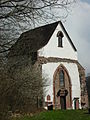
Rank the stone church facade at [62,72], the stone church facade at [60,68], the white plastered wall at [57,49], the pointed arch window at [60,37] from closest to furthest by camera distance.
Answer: the stone church facade at [60,68], the stone church facade at [62,72], the white plastered wall at [57,49], the pointed arch window at [60,37]

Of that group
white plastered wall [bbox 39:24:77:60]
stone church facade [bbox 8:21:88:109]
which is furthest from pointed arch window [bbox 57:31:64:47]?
white plastered wall [bbox 39:24:77:60]

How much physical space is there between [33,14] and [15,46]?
2071mm

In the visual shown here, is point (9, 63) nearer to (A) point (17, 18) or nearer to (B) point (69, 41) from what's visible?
(A) point (17, 18)

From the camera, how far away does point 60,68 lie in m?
41.0

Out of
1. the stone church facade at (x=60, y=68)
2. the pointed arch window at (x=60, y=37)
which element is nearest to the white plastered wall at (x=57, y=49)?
the stone church facade at (x=60, y=68)

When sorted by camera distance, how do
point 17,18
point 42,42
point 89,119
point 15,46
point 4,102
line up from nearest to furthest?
point 4,102
point 17,18
point 15,46
point 89,119
point 42,42

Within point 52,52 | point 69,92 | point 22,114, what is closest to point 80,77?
point 69,92

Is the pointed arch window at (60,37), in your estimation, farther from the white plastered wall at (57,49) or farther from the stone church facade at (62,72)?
the white plastered wall at (57,49)

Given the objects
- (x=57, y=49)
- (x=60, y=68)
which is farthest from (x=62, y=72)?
(x=57, y=49)

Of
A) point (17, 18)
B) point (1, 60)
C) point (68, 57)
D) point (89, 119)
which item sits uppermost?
point (68, 57)

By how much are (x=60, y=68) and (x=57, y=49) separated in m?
2.76

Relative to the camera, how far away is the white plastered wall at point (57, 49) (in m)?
39.0

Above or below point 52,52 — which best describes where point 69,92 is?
below

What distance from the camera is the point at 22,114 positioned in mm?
13742
